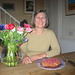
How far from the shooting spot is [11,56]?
1.09 metres

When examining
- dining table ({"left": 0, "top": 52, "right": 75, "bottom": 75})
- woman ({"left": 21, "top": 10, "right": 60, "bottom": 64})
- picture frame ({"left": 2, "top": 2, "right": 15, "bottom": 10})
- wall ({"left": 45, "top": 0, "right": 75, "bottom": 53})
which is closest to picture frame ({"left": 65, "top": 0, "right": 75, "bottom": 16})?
wall ({"left": 45, "top": 0, "right": 75, "bottom": 53})

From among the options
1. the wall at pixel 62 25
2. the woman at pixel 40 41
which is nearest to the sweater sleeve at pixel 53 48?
the woman at pixel 40 41

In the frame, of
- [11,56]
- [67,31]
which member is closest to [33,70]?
[11,56]

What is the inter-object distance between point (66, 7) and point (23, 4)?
1466 mm

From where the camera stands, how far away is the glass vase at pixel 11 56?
108 cm

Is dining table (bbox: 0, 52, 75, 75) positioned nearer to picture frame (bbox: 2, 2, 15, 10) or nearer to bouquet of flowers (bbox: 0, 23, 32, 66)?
bouquet of flowers (bbox: 0, 23, 32, 66)

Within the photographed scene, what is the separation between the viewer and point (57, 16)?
360cm

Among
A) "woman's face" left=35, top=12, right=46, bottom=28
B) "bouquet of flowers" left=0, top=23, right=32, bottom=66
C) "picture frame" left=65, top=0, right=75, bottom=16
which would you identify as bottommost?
"bouquet of flowers" left=0, top=23, right=32, bottom=66

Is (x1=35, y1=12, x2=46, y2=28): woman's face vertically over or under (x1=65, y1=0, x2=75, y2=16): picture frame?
under

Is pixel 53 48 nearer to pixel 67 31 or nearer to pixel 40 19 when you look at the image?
pixel 40 19

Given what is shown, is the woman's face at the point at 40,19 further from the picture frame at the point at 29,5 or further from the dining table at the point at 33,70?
the picture frame at the point at 29,5

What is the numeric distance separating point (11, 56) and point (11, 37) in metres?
0.17

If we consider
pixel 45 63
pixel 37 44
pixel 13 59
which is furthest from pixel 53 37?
pixel 13 59

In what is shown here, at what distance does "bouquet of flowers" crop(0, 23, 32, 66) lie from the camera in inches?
40.3
